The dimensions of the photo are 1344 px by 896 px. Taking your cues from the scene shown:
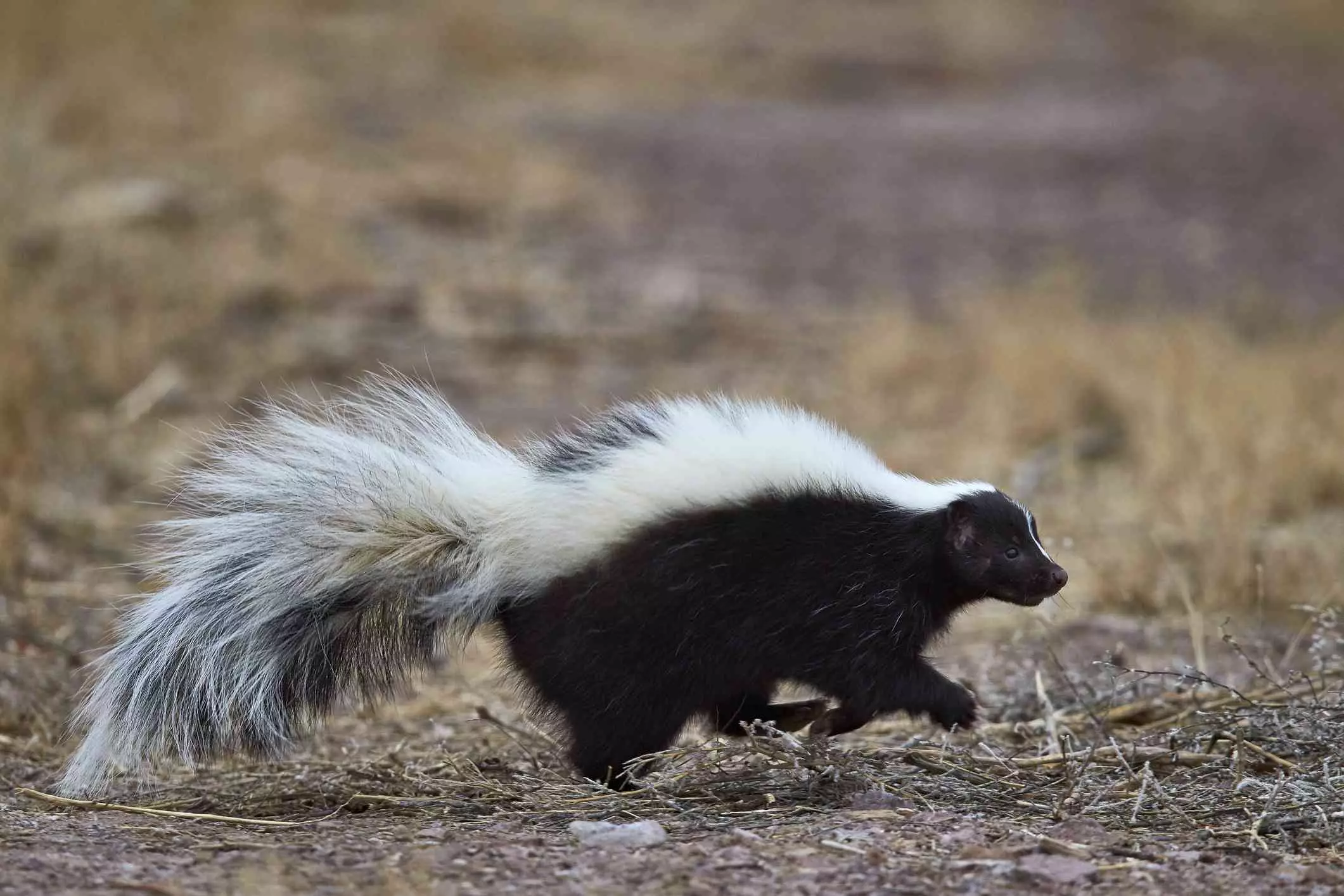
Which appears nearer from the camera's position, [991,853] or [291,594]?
[991,853]

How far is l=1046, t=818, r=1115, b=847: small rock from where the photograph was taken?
4.16m

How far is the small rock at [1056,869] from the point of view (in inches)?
152

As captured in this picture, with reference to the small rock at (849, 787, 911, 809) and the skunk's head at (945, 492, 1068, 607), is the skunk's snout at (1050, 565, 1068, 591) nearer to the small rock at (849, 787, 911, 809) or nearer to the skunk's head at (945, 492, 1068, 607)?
the skunk's head at (945, 492, 1068, 607)

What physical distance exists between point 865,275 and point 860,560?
1032cm

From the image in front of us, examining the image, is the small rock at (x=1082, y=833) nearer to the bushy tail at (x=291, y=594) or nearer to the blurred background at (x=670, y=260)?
the bushy tail at (x=291, y=594)

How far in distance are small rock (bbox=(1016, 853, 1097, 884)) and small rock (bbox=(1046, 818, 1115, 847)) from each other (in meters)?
0.17

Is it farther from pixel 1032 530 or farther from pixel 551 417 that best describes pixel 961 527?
pixel 551 417

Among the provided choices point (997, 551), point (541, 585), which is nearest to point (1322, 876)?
point (997, 551)

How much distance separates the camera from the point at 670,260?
1505 centimetres

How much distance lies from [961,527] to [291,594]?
6.10 feet

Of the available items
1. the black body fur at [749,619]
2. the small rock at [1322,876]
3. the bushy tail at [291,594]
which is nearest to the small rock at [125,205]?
the bushy tail at [291,594]

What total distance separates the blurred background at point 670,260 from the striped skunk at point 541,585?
1.88ft

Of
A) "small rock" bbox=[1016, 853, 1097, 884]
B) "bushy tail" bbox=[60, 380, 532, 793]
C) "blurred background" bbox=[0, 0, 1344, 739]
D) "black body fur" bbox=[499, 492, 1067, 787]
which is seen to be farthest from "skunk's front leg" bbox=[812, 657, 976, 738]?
"blurred background" bbox=[0, 0, 1344, 739]

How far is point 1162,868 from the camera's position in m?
3.98
